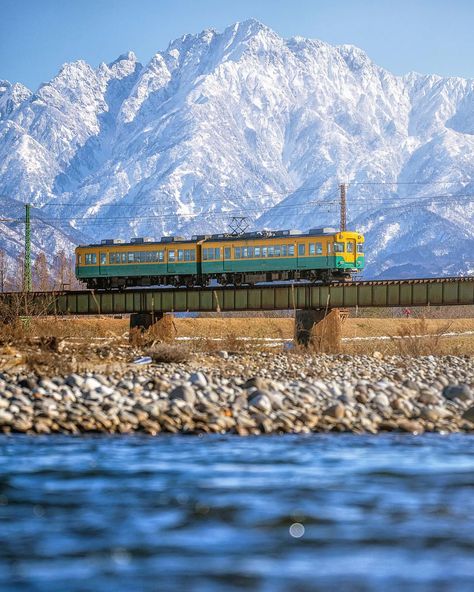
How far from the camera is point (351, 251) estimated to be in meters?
63.3

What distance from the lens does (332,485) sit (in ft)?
53.1

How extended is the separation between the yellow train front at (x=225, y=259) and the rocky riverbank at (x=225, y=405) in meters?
33.3

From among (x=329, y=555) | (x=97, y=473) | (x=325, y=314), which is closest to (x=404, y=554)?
(x=329, y=555)

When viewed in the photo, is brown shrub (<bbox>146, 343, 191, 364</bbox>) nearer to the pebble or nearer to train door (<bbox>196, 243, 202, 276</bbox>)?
the pebble

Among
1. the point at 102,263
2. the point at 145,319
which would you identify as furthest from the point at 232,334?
the point at 102,263

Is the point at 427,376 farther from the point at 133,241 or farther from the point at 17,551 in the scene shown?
the point at 133,241

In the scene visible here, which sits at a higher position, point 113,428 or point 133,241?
point 133,241

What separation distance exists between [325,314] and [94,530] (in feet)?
150

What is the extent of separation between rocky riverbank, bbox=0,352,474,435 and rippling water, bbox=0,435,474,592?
0.75 metres

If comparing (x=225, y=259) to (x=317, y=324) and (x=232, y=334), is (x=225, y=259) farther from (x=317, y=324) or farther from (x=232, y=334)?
(x=232, y=334)

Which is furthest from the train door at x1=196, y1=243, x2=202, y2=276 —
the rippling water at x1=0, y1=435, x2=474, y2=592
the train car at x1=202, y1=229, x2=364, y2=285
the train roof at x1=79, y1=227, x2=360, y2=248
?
the rippling water at x1=0, y1=435, x2=474, y2=592

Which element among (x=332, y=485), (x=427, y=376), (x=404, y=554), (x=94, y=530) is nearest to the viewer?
(x=404, y=554)

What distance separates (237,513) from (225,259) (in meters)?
50.6

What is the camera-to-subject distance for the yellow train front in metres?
62.6
